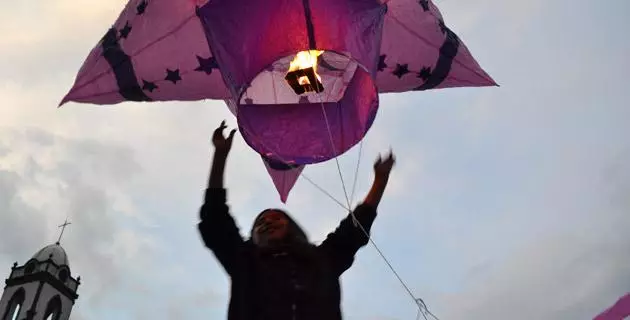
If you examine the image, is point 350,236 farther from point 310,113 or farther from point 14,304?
point 14,304

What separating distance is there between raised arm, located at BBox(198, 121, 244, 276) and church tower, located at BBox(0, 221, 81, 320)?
3134 centimetres

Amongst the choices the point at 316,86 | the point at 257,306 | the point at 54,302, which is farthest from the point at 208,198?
the point at 54,302

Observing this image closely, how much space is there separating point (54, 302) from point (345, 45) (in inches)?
1285

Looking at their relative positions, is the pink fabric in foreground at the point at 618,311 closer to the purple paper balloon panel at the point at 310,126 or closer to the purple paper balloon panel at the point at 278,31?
the purple paper balloon panel at the point at 310,126

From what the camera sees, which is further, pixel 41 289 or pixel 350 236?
pixel 41 289

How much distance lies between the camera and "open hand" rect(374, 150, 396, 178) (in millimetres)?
2699

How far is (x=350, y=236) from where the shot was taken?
243 centimetres

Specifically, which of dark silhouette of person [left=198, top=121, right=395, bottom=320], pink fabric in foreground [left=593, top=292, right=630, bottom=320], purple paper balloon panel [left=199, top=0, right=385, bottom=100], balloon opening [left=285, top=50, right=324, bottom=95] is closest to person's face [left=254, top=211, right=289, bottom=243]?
dark silhouette of person [left=198, top=121, right=395, bottom=320]

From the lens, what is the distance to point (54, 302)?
1225 inches

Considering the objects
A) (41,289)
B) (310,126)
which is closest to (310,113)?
(310,126)

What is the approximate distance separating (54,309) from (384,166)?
108 feet

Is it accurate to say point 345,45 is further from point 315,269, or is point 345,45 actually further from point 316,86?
point 315,269

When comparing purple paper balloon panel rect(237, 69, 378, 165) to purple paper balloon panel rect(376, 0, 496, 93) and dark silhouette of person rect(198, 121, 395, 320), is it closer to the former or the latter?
purple paper balloon panel rect(376, 0, 496, 93)

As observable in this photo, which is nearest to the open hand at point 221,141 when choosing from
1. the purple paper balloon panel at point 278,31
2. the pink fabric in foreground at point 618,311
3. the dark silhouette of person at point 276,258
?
the dark silhouette of person at point 276,258
